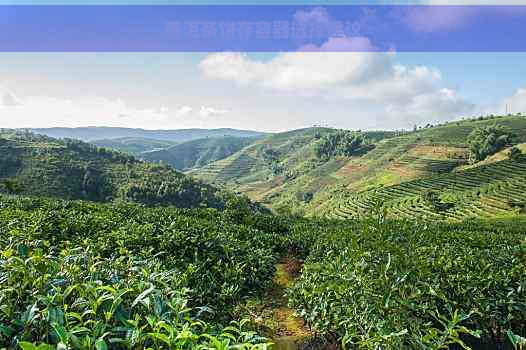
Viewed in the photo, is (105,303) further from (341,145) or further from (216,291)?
(341,145)

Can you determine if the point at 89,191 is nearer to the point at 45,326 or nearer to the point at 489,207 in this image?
the point at 489,207

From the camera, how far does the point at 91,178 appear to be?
8681cm

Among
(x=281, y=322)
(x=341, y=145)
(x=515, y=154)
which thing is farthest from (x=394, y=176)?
(x=281, y=322)

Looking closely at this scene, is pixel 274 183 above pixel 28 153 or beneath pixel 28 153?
beneath

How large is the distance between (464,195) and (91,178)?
83.8m

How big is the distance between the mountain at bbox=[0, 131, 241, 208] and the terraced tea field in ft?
126

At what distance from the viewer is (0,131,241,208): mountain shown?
7850 cm

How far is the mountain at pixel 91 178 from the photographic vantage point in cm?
7850

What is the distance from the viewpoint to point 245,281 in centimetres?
648

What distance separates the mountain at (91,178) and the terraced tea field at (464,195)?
38363mm

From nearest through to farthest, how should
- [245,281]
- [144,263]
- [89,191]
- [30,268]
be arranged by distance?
[30,268]
[144,263]
[245,281]
[89,191]

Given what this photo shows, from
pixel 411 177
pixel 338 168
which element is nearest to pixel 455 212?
pixel 411 177

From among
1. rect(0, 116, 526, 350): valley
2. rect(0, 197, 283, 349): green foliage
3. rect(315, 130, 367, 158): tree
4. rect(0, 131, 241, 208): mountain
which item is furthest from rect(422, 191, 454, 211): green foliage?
rect(315, 130, 367, 158): tree

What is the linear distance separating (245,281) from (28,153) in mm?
107309
